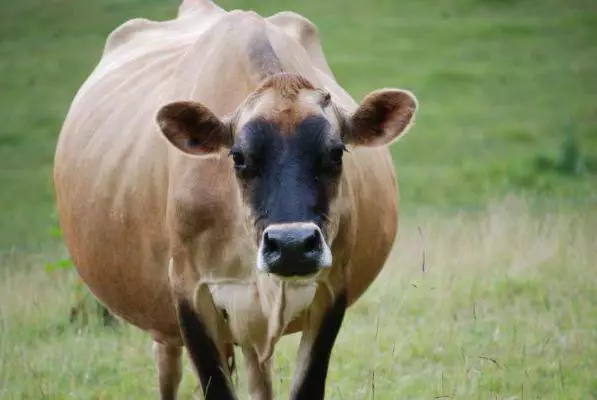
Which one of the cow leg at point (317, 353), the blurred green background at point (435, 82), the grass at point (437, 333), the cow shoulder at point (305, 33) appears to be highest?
the cow shoulder at point (305, 33)

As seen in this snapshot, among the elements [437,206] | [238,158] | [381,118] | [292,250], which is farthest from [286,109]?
[437,206]

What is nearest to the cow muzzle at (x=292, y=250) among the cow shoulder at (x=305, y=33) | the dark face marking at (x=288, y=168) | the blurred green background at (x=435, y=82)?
the dark face marking at (x=288, y=168)

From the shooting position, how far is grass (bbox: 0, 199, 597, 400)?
7.69 metres

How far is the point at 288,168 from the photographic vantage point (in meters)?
5.21

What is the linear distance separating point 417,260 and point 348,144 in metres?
5.37

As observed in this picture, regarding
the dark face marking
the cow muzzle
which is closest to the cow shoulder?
the dark face marking

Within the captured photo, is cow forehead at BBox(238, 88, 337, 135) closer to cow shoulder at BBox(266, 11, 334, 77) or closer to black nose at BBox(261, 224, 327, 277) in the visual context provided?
black nose at BBox(261, 224, 327, 277)

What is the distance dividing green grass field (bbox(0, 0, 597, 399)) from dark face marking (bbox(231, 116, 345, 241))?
237 centimetres

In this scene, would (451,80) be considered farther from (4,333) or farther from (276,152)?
(276,152)

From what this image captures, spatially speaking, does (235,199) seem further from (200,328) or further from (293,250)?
(293,250)

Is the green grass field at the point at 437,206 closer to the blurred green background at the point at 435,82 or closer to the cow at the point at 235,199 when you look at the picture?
the blurred green background at the point at 435,82

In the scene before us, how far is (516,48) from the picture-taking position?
83.0 ft

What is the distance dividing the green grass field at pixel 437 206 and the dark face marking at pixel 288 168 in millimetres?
2368

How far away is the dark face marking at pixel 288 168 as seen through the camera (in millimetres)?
5180
